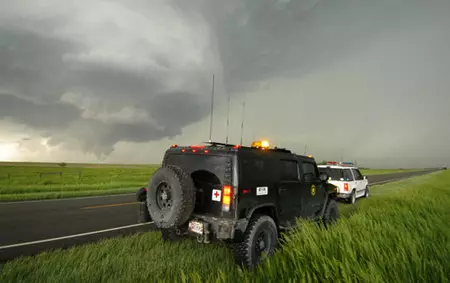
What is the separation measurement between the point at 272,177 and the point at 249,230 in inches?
46.0

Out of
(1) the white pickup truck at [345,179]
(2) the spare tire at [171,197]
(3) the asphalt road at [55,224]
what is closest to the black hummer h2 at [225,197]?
(2) the spare tire at [171,197]

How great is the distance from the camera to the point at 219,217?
433 cm

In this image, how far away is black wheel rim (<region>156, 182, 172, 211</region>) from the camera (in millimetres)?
4547

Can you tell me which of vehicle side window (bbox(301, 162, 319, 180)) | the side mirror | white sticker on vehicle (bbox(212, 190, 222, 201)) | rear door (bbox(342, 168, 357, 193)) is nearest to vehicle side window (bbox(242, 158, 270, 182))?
white sticker on vehicle (bbox(212, 190, 222, 201))

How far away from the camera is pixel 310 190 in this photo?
20.9 feet

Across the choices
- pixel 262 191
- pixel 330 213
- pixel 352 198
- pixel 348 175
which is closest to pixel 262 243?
pixel 262 191

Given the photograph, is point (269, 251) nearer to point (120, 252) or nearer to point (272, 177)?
point (272, 177)

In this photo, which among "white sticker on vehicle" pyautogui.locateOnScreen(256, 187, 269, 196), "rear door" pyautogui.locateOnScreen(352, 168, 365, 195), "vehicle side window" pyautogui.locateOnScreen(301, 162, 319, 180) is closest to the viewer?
"white sticker on vehicle" pyautogui.locateOnScreen(256, 187, 269, 196)

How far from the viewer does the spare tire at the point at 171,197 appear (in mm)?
4262

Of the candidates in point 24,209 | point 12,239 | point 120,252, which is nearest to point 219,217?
point 120,252

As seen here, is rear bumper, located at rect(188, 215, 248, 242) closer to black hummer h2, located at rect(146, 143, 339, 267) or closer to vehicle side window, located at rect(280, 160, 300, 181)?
black hummer h2, located at rect(146, 143, 339, 267)

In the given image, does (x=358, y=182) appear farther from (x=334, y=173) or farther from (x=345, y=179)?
(x=334, y=173)

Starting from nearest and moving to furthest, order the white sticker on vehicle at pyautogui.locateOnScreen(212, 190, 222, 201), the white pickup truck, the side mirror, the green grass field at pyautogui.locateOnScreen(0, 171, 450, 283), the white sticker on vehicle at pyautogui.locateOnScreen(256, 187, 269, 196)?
1. the green grass field at pyautogui.locateOnScreen(0, 171, 450, 283)
2. the white sticker on vehicle at pyautogui.locateOnScreen(212, 190, 222, 201)
3. the white sticker on vehicle at pyautogui.locateOnScreen(256, 187, 269, 196)
4. the side mirror
5. the white pickup truck

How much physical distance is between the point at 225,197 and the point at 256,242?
36.6 inches
